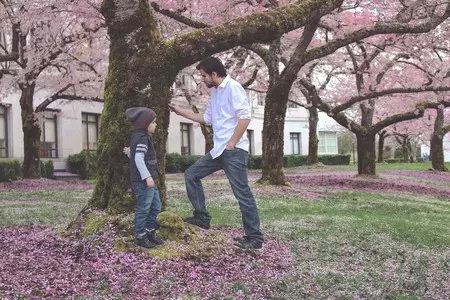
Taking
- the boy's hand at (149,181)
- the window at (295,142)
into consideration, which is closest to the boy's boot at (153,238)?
the boy's hand at (149,181)

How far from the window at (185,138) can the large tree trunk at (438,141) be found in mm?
19519

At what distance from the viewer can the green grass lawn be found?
5297mm

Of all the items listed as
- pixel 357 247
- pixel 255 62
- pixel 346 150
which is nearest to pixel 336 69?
pixel 255 62

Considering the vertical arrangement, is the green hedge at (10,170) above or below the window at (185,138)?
below

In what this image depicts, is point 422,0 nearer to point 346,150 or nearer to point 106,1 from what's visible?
point 106,1

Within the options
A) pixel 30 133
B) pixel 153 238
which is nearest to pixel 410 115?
pixel 30 133

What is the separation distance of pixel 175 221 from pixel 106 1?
286cm

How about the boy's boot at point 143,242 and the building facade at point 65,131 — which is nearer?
the boy's boot at point 143,242

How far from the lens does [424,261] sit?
262 inches

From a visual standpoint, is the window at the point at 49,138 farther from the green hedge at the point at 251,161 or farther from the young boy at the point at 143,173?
the young boy at the point at 143,173

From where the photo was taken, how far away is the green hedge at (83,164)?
30.2 meters

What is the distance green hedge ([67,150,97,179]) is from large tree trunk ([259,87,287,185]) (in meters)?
16.7

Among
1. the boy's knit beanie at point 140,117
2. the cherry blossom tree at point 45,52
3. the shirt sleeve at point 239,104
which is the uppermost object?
the cherry blossom tree at point 45,52

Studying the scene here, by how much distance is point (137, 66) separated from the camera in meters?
6.35
